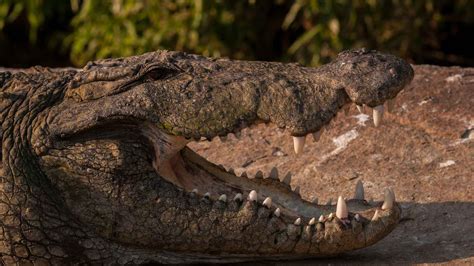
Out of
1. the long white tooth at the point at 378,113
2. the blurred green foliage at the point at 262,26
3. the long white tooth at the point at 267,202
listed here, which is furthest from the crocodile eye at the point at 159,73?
the blurred green foliage at the point at 262,26

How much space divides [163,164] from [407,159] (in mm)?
1945

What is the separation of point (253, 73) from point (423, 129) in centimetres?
219

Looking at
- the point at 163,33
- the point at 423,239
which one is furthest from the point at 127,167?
the point at 163,33

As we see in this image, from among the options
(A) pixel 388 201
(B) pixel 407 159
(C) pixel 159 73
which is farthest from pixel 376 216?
(B) pixel 407 159

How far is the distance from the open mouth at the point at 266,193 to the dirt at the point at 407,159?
0.82 feet

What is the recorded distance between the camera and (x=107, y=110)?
5152mm

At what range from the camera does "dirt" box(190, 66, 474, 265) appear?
5703 millimetres

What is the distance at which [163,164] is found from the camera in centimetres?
531

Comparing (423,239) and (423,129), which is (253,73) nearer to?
(423,239)

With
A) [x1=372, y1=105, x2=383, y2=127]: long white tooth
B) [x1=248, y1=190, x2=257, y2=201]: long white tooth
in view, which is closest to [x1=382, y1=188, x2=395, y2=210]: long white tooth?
[x1=372, y1=105, x2=383, y2=127]: long white tooth

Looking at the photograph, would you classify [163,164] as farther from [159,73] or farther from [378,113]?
[378,113]

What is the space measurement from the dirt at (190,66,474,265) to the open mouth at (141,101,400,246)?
9.8 inches

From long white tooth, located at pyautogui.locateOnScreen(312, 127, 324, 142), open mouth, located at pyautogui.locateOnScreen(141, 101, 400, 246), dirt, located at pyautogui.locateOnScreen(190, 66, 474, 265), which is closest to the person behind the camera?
long white tooth, located at pyautogui.locateOnScreen(312, 127, 324, 142)

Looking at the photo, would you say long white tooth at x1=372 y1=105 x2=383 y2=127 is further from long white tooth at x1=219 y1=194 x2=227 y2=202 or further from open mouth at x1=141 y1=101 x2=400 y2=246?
long white tooth at x1=219 y1=194 x2=227 y2=202
